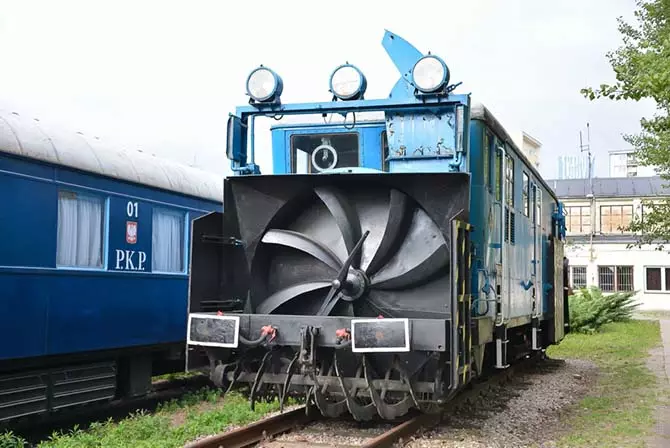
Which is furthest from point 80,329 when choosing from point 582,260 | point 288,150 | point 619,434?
point 582,260

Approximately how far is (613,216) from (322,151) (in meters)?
42.9

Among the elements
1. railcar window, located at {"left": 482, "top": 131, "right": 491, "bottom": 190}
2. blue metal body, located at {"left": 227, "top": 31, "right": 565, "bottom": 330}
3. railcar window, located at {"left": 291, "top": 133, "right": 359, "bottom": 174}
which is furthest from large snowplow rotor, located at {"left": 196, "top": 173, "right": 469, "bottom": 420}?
railcar window, located at {"left": 482, "top": 131, "right": 491, "bottom": 190}

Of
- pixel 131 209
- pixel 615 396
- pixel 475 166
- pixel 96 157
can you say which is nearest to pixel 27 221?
pixel 96 157

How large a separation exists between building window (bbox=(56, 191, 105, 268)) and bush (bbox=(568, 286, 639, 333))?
1751cm

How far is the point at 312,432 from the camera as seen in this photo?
7.55 m

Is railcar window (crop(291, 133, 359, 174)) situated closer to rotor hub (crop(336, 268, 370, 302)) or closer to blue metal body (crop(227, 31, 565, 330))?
blue metal body (crop(227, 31, 565, 330))

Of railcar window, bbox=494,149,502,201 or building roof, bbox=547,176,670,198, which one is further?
building roof, bbox=547,176,670,198

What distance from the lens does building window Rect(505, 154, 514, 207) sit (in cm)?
884

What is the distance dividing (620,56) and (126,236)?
46.9 ft

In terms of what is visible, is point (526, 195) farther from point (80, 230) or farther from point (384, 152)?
point (80, 230)

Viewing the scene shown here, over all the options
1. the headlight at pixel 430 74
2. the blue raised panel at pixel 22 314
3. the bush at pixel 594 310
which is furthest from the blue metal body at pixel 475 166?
the bush at pixel 594 310

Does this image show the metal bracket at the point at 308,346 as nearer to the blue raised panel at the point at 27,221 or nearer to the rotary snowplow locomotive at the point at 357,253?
the rotary snowplow locomotive at the point at 357,253

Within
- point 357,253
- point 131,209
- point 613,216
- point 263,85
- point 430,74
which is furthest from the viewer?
point 613,216

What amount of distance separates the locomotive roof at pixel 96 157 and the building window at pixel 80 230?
1.24 ft
